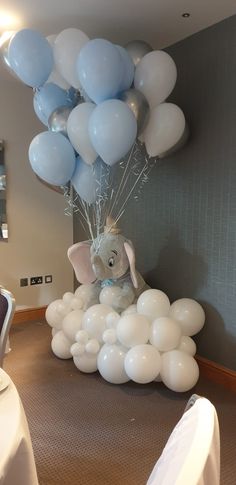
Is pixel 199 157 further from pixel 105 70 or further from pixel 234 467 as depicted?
pixel 234 467

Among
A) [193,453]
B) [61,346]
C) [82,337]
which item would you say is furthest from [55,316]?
[193,453]

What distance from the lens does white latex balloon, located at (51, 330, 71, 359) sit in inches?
110

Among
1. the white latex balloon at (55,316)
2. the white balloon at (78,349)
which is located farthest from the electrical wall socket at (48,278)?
the white balloon at (78,349)

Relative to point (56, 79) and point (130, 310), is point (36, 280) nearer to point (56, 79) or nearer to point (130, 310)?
point (130, 310)

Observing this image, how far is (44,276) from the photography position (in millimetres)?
3920

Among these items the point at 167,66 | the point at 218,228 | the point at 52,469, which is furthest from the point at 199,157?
the point at 52,469

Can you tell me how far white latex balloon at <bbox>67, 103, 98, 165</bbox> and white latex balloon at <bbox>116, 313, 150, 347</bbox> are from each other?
1033 millimetres

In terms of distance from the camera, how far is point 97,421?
2.11 meters

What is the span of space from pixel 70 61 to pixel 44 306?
2.47 m

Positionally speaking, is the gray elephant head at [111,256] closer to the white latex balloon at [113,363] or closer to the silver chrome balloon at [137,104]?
the white latex balloon at [113,363]

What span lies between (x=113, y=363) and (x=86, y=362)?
A: 0.27 m

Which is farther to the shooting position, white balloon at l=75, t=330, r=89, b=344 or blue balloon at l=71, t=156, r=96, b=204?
white balloon at l=75, t=330, r=89, b=344

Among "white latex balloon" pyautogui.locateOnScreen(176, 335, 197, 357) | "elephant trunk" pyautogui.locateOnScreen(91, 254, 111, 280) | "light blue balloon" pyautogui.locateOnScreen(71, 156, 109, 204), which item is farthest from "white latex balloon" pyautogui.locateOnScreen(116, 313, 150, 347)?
"light blue balloon" pyautogui.locateOnScreen(71, 156, 109, 204)

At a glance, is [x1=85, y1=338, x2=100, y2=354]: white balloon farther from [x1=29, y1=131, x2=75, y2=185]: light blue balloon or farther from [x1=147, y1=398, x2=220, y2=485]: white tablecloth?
[x1=147, y1=398, x2=220, y2=485]: white tablecloth
